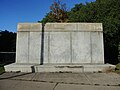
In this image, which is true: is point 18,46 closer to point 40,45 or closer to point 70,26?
point 40,45

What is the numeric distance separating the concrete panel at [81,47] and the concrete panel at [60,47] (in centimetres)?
42

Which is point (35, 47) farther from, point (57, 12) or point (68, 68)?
point (57, 12)

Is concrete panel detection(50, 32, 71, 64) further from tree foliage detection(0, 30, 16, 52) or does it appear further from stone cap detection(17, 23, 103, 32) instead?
tree foliage detection(0, 30, 16, 52)

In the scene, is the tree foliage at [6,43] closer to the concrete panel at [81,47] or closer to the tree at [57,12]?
the tree at [57,12]

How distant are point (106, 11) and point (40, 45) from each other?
906 centimetres

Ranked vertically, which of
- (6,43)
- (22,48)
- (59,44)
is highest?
(6,43)

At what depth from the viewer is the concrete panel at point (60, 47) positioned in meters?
13.6

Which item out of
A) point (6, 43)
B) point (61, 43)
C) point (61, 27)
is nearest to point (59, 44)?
point (61, 43)

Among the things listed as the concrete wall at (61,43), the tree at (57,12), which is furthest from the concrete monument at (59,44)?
the tree at (57,12)

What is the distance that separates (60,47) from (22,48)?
2.66 meters

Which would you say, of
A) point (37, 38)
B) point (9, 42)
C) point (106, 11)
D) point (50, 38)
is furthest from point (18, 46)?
point (9, 42)

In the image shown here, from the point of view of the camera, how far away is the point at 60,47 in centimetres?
1373

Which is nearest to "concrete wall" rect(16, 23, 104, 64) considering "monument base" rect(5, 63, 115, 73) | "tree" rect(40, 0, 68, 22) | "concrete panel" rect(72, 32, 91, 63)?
"concrete panel" rect(72, 32, 91, 63)

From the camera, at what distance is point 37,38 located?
13844 mm
